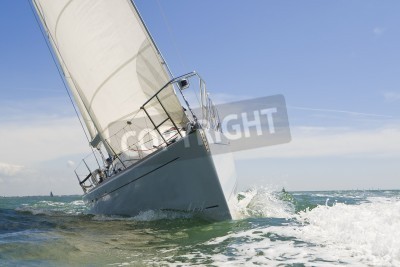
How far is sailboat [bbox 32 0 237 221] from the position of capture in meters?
8.32

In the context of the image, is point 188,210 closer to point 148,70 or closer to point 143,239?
point 143,239

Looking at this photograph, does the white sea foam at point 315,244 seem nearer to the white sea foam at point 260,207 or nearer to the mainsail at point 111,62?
the white sea foam at point 260,207

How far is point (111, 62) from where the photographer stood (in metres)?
10.3

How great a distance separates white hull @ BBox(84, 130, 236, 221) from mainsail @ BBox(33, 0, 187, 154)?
1693 mm

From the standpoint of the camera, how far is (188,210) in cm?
862

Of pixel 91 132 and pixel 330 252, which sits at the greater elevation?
pixel 91 132

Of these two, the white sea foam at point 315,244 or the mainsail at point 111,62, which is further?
the mainsail at point 111,62

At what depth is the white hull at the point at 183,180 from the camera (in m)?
8.20

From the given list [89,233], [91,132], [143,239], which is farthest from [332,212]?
[91,132]

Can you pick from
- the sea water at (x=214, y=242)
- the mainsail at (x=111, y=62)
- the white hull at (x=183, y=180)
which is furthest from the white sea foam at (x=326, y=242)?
the mainsail at (x=111, y=62)

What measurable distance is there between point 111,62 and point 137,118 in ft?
5.49

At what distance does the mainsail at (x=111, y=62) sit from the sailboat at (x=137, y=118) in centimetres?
3

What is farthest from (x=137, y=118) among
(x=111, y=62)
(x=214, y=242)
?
(x=214, y=242)

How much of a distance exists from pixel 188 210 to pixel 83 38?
18.7 feet
